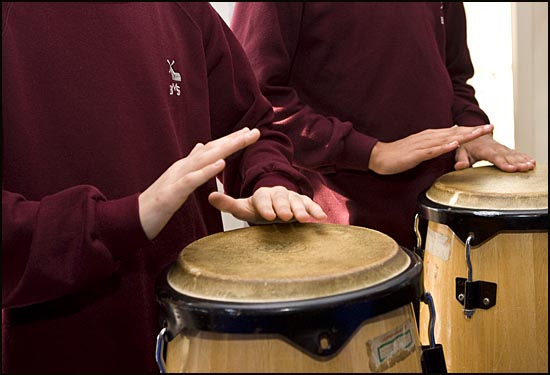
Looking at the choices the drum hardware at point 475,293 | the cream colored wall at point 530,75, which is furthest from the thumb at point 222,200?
the cream colored wall at point 530,75

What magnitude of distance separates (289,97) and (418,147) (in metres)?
0.31

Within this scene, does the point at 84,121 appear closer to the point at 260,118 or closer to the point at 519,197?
the point at 260,118

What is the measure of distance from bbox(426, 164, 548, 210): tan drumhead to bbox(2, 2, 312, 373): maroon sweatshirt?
11.5 inches

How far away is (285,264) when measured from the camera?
78 centimetres

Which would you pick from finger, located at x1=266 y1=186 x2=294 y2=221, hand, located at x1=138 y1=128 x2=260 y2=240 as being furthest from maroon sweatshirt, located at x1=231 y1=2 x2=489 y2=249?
hand, located at x1=138 y1=128 x2=260 y2=240

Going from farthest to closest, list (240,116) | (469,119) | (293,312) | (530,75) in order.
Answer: (530,75), (469,119), (240,116), (293,312)

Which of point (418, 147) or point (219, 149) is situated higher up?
point (219, 149)

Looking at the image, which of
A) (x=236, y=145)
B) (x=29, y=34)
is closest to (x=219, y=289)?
(x=236, y=145)

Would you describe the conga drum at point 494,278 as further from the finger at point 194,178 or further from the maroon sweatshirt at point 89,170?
the finger at point 194,178

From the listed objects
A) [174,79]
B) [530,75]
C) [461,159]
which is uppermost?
[174,79]

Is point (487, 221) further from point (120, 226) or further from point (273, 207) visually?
point (120, 226)

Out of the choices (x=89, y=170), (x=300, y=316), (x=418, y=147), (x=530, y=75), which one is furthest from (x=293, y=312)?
(x=530, y=75)

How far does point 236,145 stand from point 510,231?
47 cm

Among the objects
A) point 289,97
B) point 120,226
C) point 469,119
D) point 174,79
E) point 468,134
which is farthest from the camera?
point 469,119
